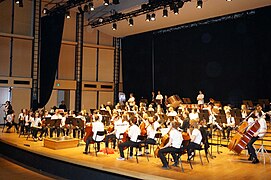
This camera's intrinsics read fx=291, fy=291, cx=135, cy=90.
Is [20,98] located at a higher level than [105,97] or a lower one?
lower

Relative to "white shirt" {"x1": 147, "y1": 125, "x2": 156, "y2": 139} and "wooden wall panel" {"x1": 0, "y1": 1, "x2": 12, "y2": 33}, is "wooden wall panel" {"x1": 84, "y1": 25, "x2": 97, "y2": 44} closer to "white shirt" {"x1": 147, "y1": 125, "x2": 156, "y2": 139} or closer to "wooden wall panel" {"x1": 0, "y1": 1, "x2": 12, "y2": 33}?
"wooden wall panel" {"x1": 0, "y1": 1, "x2": 12, "y2": 33}

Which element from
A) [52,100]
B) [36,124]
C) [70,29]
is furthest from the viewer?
[70,29]

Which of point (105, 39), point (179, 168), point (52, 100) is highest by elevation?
point (105, 39)

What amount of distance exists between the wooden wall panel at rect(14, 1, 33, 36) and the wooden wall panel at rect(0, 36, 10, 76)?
93 centimetres

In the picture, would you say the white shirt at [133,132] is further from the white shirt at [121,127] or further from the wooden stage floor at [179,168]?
the white shirt at [121,127]

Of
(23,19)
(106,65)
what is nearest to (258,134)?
(106,65)

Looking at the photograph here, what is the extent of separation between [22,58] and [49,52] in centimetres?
211

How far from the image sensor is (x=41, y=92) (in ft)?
57.2

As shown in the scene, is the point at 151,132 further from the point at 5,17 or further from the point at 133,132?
the point at 5,17

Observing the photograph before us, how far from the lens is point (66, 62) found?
765 inches

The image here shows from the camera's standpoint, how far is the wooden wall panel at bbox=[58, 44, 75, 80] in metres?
19.2

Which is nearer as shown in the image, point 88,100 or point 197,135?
point 197,135

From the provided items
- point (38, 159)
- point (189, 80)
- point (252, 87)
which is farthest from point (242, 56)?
point (38, 159)

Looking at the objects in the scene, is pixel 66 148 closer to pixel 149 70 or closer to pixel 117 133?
pixel 117 133
